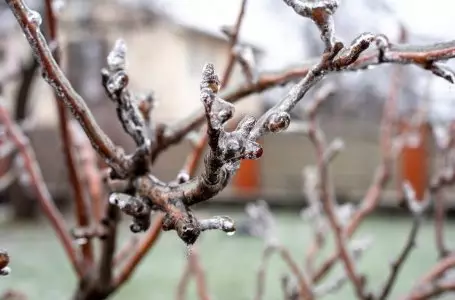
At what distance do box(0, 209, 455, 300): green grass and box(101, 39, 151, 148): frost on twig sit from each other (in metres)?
2.85

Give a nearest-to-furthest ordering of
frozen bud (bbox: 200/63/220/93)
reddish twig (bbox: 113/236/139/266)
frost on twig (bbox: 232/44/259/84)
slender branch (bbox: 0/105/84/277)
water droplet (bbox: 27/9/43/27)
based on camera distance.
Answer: frozen bud (bbox: 200/63/220/93)
water droplet (bbox: 27/9/43/27)
frost on twig (bbox: 232/44/259/84)
slender branch (bbox: 0/105/84/277)
reddish twig (bbox: 113/236/139/266)

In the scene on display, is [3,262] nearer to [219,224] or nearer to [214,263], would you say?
[219,224]

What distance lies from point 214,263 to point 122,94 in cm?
523

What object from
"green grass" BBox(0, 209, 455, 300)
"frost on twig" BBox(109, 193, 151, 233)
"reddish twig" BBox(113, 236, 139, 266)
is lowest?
"green grass" BBox(0, 209, 455, 300)

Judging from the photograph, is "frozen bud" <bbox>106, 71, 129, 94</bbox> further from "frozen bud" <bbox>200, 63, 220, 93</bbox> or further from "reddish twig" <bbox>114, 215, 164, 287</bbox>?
"reddish twig" <bbox>114, 215, 164, 287</bbox>

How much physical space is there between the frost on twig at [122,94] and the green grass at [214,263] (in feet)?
9.36

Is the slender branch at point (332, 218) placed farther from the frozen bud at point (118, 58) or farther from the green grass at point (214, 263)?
the green grass at point (214, 263)

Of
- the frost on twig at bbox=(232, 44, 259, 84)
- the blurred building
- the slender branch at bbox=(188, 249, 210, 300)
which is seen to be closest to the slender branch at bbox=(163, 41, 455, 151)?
the frost on twig at bbox=(232, 44, 259, 84)

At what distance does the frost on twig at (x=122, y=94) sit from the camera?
689mm

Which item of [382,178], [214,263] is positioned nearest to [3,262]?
[382,178]

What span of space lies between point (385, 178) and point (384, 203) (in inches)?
282

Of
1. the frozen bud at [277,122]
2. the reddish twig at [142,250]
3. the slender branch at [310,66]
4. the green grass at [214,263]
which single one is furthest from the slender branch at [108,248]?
the green grass at [214,263]

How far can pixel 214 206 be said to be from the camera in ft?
30.3

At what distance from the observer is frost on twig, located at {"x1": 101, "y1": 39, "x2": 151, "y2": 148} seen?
0.69 meters
